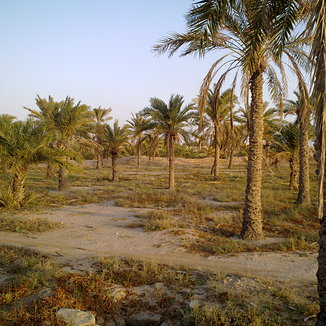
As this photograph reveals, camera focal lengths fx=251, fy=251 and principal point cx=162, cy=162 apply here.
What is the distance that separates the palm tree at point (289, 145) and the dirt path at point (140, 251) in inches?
466

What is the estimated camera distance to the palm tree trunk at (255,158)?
23.9ft

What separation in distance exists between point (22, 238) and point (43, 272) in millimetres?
3004

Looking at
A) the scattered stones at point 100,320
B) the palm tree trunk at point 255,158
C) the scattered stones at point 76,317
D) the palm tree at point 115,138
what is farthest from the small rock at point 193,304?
the palm tree at point 115,138

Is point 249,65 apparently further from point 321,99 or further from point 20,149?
point 20,149

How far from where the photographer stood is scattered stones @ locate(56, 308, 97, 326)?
322 centimetres

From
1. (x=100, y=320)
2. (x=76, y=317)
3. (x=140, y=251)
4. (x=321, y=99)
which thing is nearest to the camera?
(x=321, y=99)

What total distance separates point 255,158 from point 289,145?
36.3ft

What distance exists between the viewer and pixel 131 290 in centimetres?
423

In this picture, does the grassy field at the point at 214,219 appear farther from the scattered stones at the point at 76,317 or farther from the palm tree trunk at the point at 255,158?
the scattered stones at the point at 76,317

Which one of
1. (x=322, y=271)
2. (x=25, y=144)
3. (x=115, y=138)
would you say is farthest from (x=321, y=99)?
(x=115, y=138)

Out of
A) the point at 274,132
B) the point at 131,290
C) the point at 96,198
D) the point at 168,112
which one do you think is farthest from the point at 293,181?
the point at 131,290

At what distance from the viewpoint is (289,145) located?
660 inches

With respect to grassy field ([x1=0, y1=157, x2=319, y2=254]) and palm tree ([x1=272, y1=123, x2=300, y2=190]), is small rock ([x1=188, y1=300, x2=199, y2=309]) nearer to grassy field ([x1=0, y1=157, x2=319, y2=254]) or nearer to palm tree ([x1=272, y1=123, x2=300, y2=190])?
grassy field ([x1=0, y1=157, x2=319, y2=254])

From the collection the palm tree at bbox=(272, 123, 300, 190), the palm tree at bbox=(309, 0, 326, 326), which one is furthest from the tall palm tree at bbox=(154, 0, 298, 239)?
the palm tree at bbox=(272, 123, 300, 190)
